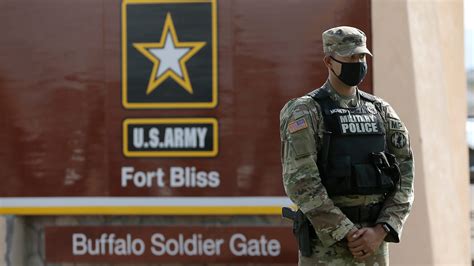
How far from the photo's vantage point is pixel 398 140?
9.52ft

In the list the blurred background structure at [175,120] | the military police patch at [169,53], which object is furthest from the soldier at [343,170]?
the military police patch at [169,53]

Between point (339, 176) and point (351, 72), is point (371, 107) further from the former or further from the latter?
point (339, 176)

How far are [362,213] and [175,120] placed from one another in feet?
6.45

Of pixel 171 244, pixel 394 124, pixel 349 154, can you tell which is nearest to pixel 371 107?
pixel 394 124

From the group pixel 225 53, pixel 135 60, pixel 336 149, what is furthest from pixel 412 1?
pixel 336 149

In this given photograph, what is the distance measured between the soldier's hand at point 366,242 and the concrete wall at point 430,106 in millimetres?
1858

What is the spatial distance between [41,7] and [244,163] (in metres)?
1.60

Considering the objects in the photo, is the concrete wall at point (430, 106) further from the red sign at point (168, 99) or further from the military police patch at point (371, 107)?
the military police patch at point (371, 107)

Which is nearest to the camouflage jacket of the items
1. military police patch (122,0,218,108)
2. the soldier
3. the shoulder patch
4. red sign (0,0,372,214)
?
the soldier

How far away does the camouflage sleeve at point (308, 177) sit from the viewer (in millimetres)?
2666

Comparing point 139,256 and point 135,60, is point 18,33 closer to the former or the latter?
point 135,60

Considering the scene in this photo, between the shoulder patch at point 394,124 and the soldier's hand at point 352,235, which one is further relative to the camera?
the shoulder patch at point 394,124

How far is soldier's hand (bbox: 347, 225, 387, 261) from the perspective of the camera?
2.68m

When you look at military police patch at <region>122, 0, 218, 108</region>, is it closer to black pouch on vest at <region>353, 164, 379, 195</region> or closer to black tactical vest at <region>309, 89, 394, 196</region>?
black tactical vest at <region>309, 89, 394, 196</region>
